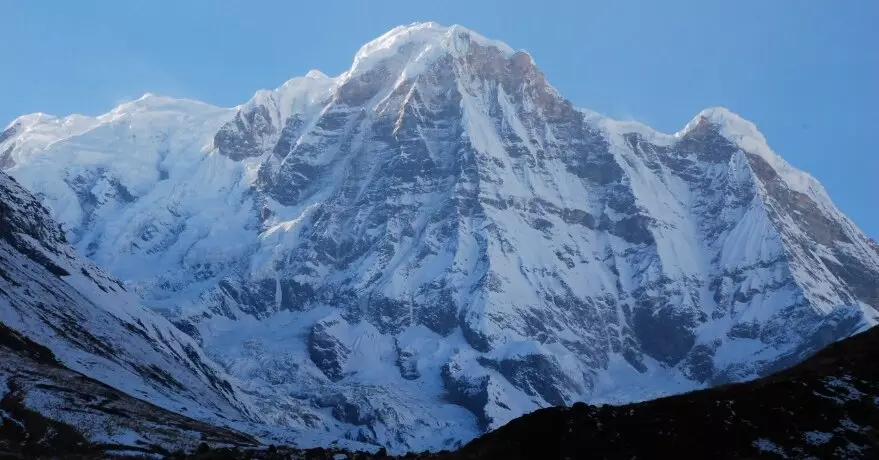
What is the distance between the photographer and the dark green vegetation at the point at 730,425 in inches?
2608

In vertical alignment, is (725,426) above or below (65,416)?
below

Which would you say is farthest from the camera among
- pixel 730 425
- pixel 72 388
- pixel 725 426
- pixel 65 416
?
pixel 72 388

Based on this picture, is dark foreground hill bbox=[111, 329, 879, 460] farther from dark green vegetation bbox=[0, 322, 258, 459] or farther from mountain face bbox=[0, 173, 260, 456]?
mountain face bbox=[0, 173, 260, 456]

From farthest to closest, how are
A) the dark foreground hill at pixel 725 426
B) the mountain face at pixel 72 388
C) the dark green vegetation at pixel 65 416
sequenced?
the mountain face at pixel 72 388 → the dark green vegetation at pixel 65 416 → the dark foreground hill at pixel 725 426

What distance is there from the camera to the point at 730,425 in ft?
224

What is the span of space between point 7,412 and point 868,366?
80.1 m

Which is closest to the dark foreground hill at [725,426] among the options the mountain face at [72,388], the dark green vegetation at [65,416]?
the dark green vegetation at [65,416]

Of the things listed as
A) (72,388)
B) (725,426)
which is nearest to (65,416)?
(72,388)

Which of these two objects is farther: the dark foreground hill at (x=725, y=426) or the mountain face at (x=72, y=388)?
the mountain face at (x=72, y=388)

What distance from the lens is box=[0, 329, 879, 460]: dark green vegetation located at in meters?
66.2

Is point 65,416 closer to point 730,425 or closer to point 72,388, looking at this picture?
point 72,388

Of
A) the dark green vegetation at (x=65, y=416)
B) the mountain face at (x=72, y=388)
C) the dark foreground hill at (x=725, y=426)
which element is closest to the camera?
the dark foreground hill at (x=725, y=426)

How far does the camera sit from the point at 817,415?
68.8 meters

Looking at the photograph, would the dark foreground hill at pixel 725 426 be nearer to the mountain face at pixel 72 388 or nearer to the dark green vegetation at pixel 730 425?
the dark green vegetation at pixel 730 425
